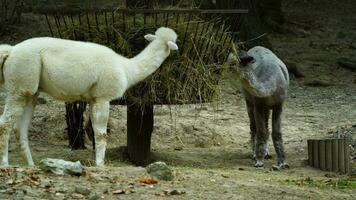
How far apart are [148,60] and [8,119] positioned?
1.51 m

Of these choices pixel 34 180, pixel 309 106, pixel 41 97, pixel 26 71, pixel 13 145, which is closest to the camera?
pixel 34 180

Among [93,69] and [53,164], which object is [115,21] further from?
[53,164]

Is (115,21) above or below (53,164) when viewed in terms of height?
above

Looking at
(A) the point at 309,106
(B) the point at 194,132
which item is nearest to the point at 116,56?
(B) the point at 194,132

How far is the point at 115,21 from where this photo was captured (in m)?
8.99

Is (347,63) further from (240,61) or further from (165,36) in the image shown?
(165,36)

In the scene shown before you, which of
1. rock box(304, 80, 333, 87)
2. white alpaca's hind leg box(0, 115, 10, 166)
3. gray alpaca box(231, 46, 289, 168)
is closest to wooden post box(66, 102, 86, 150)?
gray alpaca box(231, 46, 289, 168)

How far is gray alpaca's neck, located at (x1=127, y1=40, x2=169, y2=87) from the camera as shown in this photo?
8242 mm

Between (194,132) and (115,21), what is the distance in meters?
3.42

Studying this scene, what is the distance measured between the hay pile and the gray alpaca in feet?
2.89

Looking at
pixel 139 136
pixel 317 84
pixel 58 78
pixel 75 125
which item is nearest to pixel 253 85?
pixel 139 136

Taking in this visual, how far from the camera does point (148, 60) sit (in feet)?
27.3

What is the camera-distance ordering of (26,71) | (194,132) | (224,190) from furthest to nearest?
(194,132), (26,71), (224,190)

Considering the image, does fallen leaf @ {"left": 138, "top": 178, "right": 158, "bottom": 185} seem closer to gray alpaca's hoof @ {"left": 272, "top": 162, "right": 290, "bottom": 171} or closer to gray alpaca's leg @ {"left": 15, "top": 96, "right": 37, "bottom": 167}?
gray alpaca's leg @ {"left": 15, "top": 96, "right": 37, "bottom": 167}
